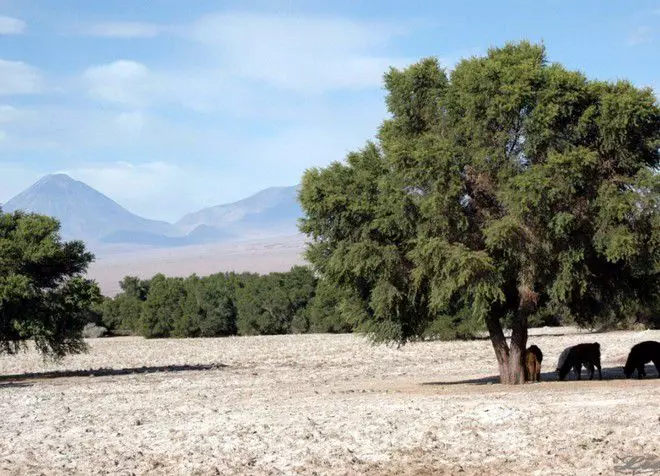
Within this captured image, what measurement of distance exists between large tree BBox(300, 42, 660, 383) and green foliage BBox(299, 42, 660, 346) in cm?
4

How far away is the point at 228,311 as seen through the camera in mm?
96875

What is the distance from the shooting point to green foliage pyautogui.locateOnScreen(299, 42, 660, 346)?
2492 centimetres

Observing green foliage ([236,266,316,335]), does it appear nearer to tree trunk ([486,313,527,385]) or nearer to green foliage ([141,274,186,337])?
green foliage ([141,274,186,337])

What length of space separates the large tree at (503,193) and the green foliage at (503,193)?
1.6 inches

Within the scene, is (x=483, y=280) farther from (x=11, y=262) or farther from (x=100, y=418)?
(x=11, y=262)

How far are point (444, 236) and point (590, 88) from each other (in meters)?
5.60

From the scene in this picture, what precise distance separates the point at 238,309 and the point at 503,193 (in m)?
72.4

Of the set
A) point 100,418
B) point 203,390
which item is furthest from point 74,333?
point 100,418

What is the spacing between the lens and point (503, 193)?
82.4 ft

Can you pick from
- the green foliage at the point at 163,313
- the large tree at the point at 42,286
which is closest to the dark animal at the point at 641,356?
the large tree at the point at 42,286

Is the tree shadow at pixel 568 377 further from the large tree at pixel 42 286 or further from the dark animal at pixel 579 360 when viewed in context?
the large tree at pixel 42 286

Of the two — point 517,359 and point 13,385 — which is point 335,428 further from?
point 13,385

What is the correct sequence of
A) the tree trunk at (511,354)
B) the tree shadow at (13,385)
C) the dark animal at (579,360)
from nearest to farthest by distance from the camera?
1. the tree trunk at (511,354)
2. the dark animal at (579,360)
3. the tree shadow at (13,385)

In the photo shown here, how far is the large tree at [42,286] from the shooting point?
40.0 metres
